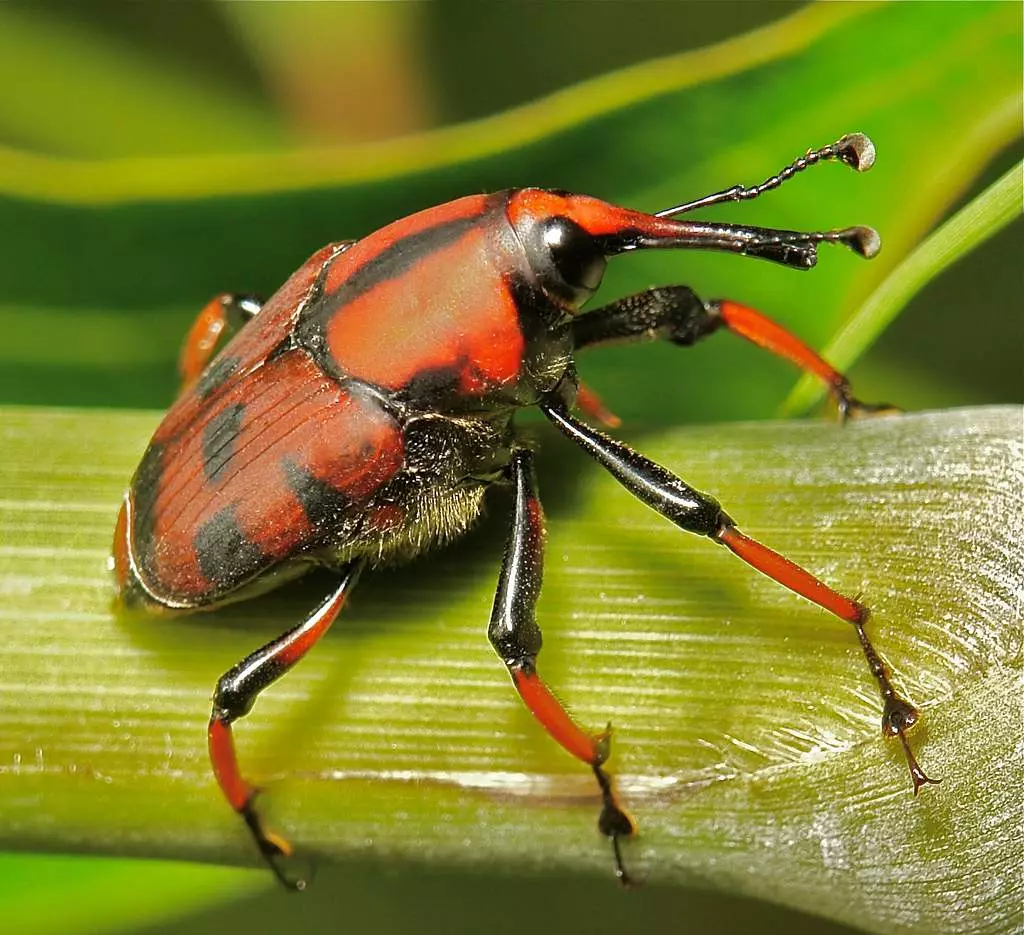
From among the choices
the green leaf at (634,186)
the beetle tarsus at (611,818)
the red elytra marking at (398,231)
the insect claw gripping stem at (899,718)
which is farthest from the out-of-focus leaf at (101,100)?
the insect claw gripping stem at (899,718)

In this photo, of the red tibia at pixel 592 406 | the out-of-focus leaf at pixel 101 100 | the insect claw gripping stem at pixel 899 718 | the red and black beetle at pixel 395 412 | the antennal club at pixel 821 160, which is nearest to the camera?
the insect claw gripping stem at pixel 899 718

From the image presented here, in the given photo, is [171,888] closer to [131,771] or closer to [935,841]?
[131,771]

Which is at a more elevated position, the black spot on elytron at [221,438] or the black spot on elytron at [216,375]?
the black spot on elytron at [216,375]

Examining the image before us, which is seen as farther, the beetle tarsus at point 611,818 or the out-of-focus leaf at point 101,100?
the out-of-focus leaf at point 101,100

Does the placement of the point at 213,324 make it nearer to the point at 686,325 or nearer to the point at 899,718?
the point at 686,325

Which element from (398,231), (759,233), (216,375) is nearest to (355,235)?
(398,231)

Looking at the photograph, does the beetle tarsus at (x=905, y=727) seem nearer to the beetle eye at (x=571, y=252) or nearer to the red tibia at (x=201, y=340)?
the beetle eye at (x=571, y=252)

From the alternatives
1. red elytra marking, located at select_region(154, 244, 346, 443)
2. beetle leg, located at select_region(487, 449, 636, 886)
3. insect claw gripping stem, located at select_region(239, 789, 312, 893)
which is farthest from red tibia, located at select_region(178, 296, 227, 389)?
insect claw gripping stem, located at select_region(239, 789, 312, 893)
